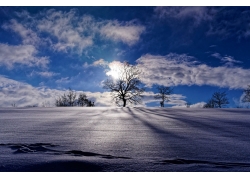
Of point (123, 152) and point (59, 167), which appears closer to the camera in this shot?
point (59, 167)

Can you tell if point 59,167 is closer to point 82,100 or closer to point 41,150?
point 41,150

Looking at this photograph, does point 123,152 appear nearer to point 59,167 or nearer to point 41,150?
point 59,167

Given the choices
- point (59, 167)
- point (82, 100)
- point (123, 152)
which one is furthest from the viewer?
point (82, 100)

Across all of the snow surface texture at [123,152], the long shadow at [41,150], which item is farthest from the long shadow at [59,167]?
the long shadow at [41,150]

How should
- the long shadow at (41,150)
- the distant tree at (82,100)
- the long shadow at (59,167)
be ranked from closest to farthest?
the long shadow at (59,167), the long shadow at (41,150), the distant tree at (82,100)

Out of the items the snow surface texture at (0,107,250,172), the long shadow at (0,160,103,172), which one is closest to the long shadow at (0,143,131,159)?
the snow surface texture at (0,107,250,172)

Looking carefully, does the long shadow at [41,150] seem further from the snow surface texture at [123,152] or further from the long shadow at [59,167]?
the long shadow at [59,167]

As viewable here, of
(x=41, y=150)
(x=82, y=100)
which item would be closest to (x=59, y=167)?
(x=41, y=150)

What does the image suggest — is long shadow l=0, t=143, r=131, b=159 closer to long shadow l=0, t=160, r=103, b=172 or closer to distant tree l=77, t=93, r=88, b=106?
long shadow l=0, t=160, r=103, b=172

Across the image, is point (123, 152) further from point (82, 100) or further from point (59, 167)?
point (82, 100)

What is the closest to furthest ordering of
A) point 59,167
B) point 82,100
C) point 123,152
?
point 59,167 < point 123,152 < point 82,100

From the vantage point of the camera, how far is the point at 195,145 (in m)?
1.85
